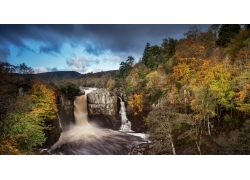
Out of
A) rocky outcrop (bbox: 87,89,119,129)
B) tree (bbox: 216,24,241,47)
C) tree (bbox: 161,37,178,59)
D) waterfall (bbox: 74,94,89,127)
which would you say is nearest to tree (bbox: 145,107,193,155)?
rocky outcrop (bbox: 87,89,119,129)

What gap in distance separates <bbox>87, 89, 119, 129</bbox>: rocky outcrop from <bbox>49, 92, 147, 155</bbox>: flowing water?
0.16 metres

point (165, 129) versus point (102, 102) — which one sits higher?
point (102, 102)

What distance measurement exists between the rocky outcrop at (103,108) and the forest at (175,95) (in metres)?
0.29

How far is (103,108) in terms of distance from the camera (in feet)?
15.5

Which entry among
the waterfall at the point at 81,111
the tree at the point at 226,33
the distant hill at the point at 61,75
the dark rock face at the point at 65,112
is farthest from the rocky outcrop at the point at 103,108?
the tree at the point at 226,33

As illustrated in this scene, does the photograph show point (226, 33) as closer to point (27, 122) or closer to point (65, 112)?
point (65, 112)

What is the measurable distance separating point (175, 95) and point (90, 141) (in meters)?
2.34

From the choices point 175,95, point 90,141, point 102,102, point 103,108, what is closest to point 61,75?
point 102,102

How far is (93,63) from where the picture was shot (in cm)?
469

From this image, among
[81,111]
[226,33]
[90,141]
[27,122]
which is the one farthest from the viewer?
[81,111]

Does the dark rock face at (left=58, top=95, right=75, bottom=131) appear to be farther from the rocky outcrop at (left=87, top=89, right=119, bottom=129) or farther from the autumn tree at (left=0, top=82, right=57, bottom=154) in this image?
the rocky outcrop at (left=87, top=89, right=119, bottom=129)

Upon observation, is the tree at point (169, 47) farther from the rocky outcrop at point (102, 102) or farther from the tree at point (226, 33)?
the rocky outcrop at point (102, 102)

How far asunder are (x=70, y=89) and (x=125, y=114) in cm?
151
